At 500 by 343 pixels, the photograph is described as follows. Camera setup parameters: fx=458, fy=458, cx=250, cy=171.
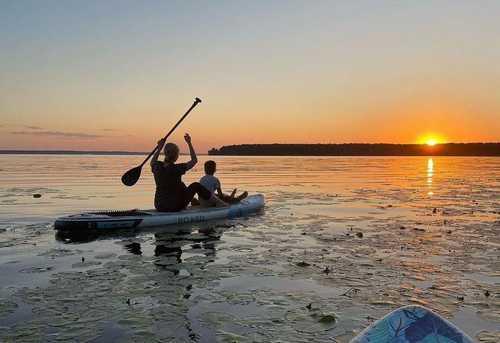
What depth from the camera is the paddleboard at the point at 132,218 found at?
12484 mm

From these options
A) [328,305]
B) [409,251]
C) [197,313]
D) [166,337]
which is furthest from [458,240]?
[166,337]

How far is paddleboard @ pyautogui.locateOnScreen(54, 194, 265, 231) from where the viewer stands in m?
12.5

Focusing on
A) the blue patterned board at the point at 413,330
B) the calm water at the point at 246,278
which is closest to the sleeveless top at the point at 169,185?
the calm water at the point at 246,278

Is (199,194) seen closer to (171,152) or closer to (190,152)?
(190,152)

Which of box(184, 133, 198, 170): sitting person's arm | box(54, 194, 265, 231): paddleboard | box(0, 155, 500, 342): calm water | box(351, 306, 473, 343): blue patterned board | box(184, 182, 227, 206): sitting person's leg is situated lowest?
box(0, 155, 500, 342): calm water

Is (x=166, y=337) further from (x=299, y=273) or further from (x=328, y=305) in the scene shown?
(x=299, y=273)

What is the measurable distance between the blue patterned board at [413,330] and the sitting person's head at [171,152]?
946 centimetres

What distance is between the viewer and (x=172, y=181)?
13.9m

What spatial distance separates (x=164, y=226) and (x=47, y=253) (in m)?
4.22

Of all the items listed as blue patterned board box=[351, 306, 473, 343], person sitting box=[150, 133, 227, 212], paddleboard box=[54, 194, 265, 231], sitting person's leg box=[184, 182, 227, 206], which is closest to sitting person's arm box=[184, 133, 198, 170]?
person sitting box=[150, 133, 227, 212]

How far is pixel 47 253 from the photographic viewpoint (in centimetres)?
1007

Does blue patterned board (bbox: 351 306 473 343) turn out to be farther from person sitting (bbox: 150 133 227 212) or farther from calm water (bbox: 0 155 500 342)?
person sitting (bbox: 150 133 227 212)

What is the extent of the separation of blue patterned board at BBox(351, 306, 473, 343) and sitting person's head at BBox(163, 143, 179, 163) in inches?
373

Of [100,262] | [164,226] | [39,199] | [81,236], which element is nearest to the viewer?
[100,262]
